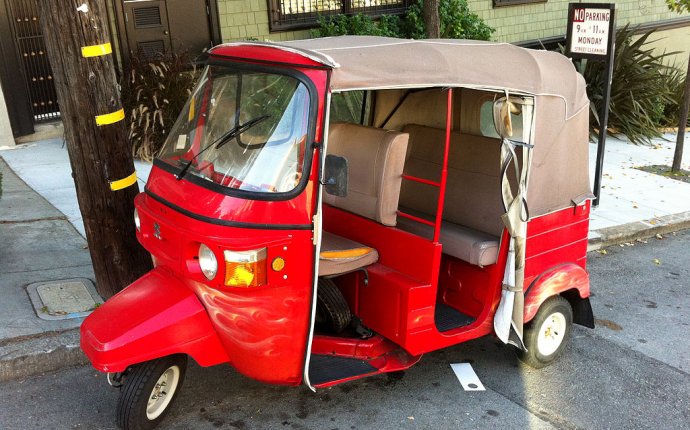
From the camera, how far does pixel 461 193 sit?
196 inches

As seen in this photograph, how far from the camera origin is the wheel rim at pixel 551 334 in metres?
4.74

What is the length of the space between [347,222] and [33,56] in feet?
22.5

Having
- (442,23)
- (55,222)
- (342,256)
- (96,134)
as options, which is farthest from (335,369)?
(442,23)

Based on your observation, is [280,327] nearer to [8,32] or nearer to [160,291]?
[160,291]

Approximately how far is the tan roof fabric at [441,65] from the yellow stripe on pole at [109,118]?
124cm

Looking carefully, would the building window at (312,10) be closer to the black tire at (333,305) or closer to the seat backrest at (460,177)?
the seat backrest at (460,177)

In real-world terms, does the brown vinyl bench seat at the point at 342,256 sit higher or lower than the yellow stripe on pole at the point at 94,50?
lower

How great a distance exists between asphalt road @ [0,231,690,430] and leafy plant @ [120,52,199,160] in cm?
458

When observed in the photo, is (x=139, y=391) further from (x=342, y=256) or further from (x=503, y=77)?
(x=503, y=77)

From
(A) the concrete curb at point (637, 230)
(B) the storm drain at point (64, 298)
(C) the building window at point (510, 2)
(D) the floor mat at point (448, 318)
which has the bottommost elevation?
(A) the concrete curb at point (637, 230)

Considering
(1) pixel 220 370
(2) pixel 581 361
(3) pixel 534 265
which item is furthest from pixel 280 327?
(2) pixel 581 361

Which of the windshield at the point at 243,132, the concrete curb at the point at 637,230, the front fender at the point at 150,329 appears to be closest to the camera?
the front fender at the point at 150,329

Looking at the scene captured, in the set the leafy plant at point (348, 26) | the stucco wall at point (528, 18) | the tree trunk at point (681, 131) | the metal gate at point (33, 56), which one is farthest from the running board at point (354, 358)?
the stucco wall at point (528, 18)

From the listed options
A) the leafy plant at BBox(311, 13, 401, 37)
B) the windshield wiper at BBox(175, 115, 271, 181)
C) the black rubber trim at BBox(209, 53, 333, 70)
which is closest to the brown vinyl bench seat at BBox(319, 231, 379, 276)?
the windshield wiper at BBox(175, 115, 271, 181)
